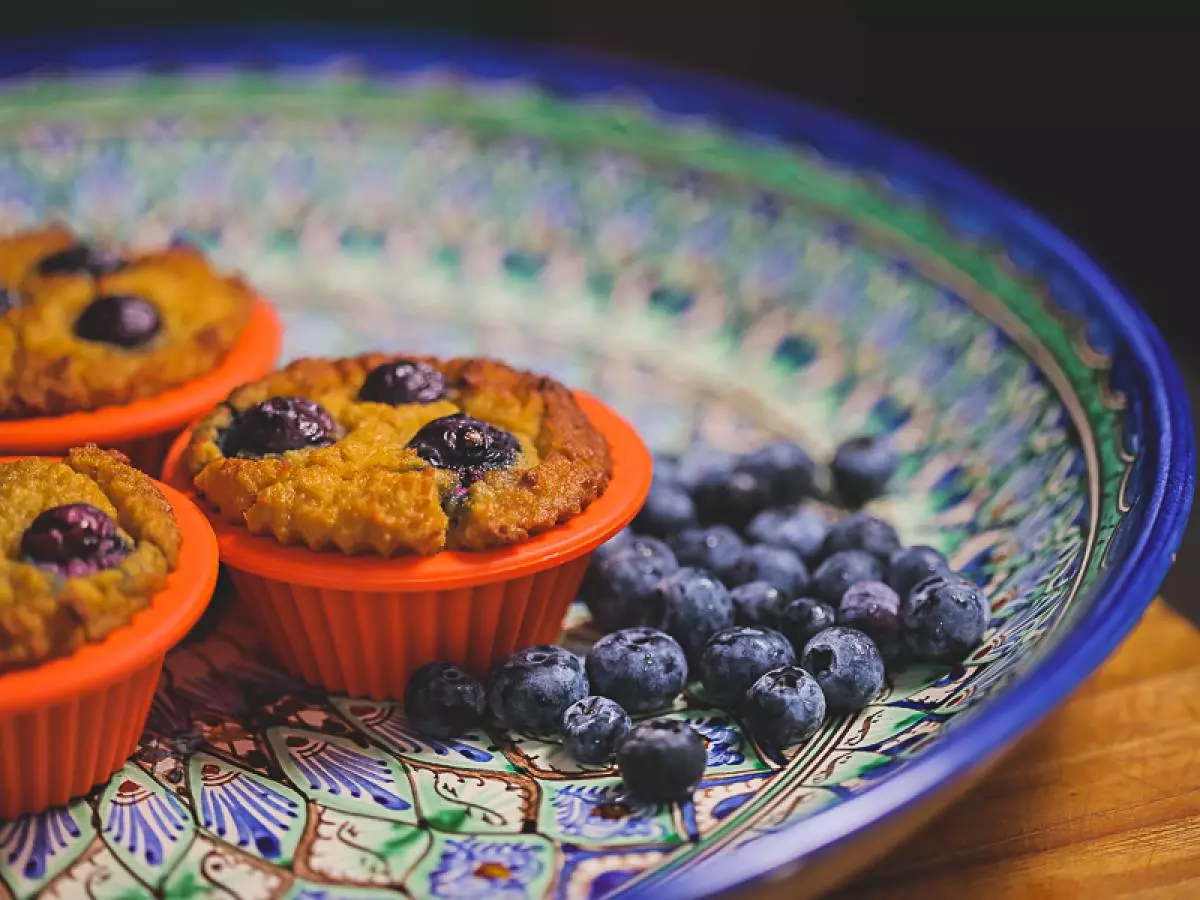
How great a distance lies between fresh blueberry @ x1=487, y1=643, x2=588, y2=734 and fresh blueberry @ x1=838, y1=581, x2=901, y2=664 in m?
0.48

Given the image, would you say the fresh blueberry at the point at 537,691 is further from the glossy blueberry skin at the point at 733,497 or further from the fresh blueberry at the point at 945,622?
the glossy blueberry skin at the point at 733,497

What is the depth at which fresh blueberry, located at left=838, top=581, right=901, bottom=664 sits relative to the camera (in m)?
2.32

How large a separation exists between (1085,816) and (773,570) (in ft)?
2.24

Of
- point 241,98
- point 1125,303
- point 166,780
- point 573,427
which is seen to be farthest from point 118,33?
point 1125,303

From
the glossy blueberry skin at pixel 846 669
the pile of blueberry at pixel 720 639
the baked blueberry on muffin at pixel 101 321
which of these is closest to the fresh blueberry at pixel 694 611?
the pile of blueberry at pixel 720 639

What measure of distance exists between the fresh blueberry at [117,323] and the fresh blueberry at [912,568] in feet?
4.91

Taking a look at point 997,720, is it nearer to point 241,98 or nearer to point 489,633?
point 489,633

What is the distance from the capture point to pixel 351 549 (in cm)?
218

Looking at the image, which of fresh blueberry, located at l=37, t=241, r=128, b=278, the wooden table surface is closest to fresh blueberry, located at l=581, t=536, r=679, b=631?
the wooden table surface

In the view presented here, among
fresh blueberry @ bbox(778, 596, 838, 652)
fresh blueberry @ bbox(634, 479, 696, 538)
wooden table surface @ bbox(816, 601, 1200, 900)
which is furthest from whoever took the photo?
fresh blueberry @ bbox(634, 479, 696, 538)

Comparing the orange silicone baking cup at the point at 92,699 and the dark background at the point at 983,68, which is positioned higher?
the dark background at the point at 983,68

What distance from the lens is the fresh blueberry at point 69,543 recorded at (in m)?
1.97

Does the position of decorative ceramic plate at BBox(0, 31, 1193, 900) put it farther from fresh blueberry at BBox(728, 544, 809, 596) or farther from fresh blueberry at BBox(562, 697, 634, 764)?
fresh blueberry at BBox(728, 544, 809, 596)

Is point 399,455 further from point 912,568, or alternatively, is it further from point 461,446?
point 912,568
